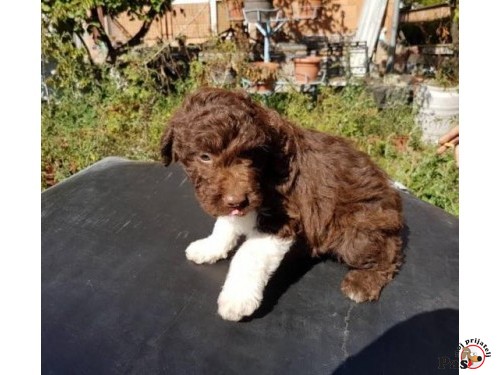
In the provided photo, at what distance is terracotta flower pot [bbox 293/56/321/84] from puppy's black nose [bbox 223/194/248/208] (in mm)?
6544

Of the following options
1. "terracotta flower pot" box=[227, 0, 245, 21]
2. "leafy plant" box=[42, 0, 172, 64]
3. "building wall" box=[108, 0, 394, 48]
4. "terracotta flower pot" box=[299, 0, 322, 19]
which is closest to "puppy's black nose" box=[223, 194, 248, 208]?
"leafy plant" box=[42, 0, 172, 64]

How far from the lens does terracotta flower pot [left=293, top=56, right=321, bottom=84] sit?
809 centimetres

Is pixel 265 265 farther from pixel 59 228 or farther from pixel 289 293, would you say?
pixel 59 228

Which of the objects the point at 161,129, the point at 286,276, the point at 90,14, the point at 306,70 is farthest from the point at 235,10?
the point at 286,276

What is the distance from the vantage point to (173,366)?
84.0 inches

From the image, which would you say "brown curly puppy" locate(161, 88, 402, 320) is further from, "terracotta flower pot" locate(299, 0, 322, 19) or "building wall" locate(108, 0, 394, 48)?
"terracotta flower pot" locate(299, 0, 322, 19)

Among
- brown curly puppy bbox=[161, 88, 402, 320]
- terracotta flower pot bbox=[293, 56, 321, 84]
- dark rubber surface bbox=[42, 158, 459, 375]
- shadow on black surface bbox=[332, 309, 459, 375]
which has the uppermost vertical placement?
terracotta flower pot bbox=[293, 56, 321, 84]

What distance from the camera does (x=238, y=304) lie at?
7.59 ft

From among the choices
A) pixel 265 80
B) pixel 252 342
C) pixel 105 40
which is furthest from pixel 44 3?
pixel 252 342

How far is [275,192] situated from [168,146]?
28.0 inches

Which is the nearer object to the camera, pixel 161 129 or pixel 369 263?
pixel 369 263

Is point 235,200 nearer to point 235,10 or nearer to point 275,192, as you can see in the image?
point 275,192

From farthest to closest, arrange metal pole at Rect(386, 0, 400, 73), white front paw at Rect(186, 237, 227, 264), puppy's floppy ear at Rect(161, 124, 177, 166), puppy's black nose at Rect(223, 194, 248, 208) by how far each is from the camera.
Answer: metal pole at Rect(386, 0, 400, 73) < white front paw at Rect(186, 237, 227, 264) < puppy's floppy ear at Rect(161, 124, 177, 166) < puppy's black nose at Rect(223, 194, 248, 208)
